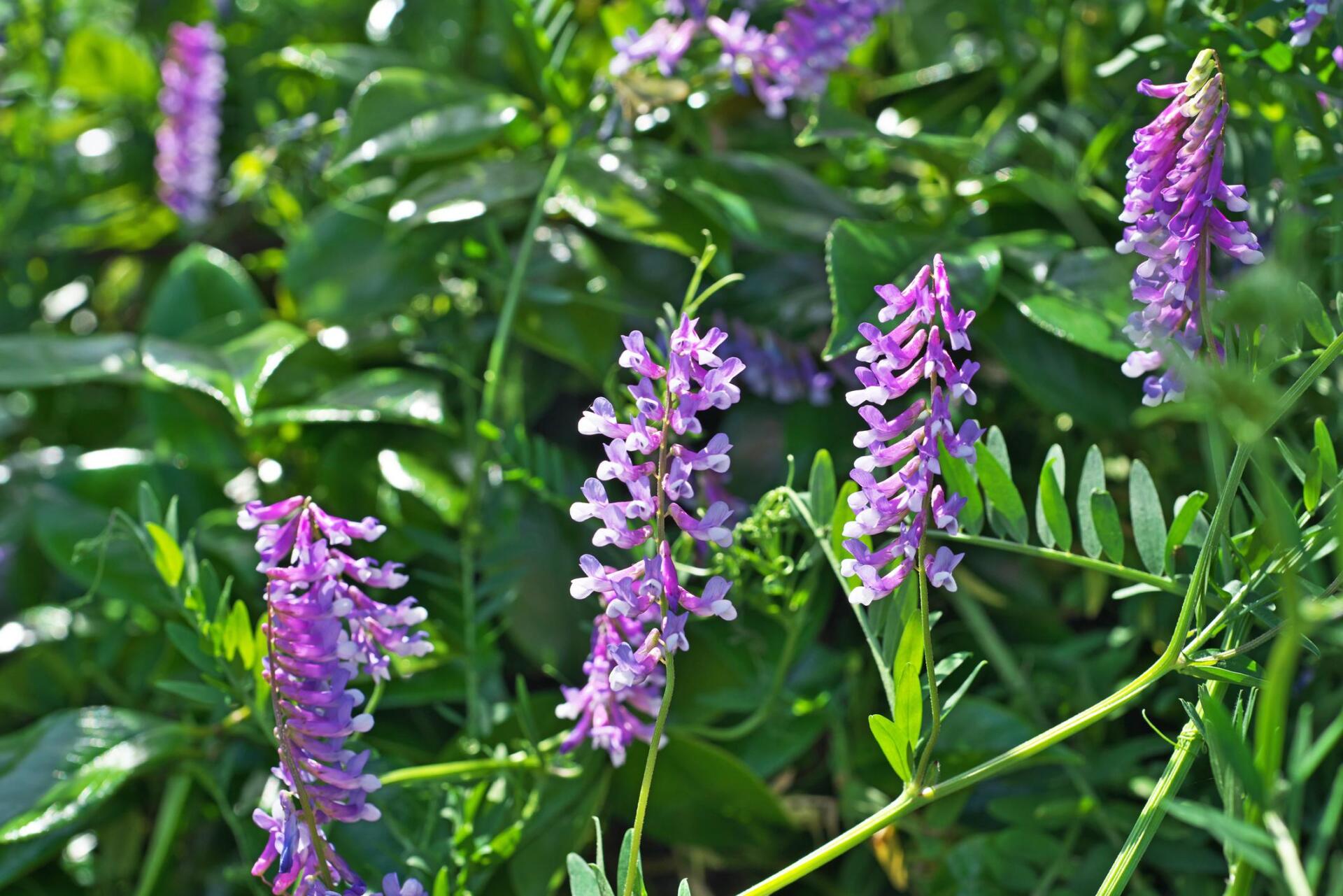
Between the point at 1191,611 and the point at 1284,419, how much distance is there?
1.00ft

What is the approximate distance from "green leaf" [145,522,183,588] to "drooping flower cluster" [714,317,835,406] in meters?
0.33

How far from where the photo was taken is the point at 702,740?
2.16 feet

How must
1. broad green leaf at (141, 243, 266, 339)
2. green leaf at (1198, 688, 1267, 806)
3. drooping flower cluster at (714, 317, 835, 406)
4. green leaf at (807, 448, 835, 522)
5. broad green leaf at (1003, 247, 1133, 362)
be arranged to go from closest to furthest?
green leaf at (1198, 688, 1267, 806) < green leaf at (807, 448, 835, 522) < broad green leaf at (1003, 247, 1133, 362) < drooping flower cluster at (714, 317, 835, 406) < broad green leaf at (141, 243, 266, 339)

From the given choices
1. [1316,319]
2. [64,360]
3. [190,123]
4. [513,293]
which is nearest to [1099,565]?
[1316,319]

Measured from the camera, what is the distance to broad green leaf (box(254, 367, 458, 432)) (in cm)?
68

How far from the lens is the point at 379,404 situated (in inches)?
27.2

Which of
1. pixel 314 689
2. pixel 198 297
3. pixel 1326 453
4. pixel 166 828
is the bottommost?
pixel 166 828

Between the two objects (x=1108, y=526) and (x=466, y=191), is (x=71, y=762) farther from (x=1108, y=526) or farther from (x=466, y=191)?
(x=1108, y=526)

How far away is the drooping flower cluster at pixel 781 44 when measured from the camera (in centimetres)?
70

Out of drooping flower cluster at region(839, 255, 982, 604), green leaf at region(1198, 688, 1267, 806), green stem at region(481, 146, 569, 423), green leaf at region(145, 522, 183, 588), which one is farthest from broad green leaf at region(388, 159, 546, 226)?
green leaf at region(1198, 688, 1267, 806)

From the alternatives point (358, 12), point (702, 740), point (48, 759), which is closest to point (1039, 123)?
point (702, 740)

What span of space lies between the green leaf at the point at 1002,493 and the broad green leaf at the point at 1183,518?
0.19ft

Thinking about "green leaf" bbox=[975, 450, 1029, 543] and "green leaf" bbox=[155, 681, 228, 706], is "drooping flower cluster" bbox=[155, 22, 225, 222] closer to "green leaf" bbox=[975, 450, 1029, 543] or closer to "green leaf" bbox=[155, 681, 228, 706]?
"green leaf" bbox=[155, 681, 228, 706]

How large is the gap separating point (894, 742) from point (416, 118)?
0.54 m
